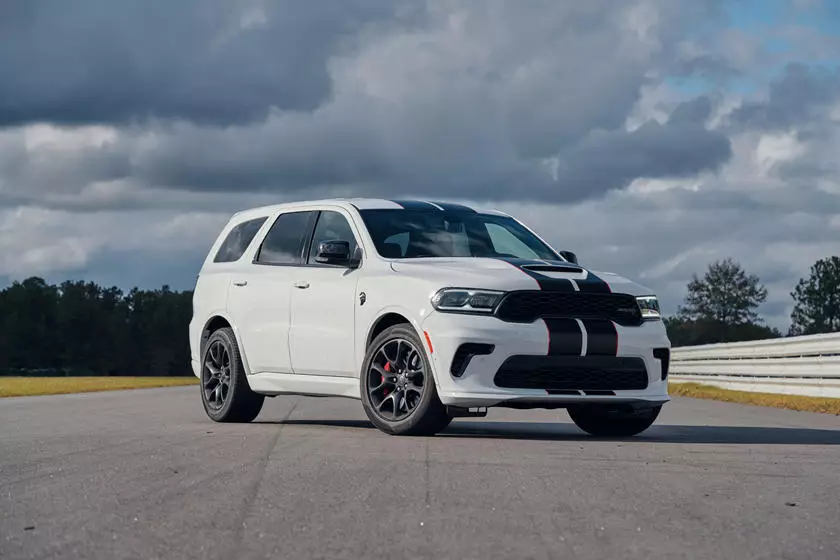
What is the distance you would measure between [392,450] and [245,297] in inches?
146

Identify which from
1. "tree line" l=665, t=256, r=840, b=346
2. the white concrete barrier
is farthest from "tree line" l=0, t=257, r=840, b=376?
the white concrete barrier

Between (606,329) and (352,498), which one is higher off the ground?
(606,329)

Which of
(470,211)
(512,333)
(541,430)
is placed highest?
(470,211)

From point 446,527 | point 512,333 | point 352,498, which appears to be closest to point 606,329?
point 512,333

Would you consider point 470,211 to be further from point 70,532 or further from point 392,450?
point 70,532

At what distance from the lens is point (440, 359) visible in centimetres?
964

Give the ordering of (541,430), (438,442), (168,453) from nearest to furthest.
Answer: (168,453)
(438,442)
(541,430)

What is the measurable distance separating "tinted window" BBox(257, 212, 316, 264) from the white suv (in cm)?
1

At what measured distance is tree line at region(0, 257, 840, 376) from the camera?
14788 centimetres

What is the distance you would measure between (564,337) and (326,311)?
2.10m

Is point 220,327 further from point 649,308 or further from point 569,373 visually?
point 649,308

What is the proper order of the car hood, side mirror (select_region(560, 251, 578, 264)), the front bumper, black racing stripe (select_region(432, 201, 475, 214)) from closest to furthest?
the front bumper, the car hood, black racing stripe (select_region(432, 201, 475, 214)), side mirror (select_region(560, 251, 578, 264))

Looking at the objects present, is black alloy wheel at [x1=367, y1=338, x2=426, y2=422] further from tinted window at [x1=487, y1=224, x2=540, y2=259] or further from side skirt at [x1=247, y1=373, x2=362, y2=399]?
tinted window at [x1=487, y1=224, x2=540, y2=259]

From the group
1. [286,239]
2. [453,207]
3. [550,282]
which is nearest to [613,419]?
[550,282]
